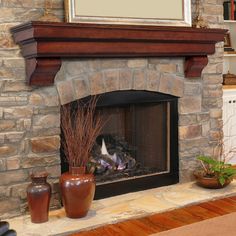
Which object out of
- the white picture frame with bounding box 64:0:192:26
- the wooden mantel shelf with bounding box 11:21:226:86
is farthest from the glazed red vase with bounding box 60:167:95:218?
the white picture frame with bounding box 64:0:192:26

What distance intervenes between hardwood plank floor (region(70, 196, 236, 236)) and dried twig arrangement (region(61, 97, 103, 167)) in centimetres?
50

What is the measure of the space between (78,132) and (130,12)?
1.00 meters

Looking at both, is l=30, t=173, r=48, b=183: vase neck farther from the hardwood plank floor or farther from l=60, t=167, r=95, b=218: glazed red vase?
the hardwood plank floor

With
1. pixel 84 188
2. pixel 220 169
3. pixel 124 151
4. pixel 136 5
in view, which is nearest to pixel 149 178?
pixel 124 151

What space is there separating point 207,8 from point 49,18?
1553mm

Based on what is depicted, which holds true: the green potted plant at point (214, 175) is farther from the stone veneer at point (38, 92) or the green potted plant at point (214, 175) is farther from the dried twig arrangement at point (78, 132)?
the dried twig arrangement at point (78, 132)

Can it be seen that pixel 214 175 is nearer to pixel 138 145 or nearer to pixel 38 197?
pixel 138 145

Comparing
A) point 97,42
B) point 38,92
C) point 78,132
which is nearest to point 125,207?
point 78,132

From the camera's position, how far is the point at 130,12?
3322mm

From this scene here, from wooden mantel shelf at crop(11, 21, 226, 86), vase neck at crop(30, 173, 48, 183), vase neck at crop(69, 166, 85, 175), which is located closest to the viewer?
wooden mantel shelf at crop(11, 21, 226, 86)

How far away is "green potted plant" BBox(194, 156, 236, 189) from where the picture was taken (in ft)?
11.9

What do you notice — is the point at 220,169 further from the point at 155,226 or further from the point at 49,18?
the point at 49,18

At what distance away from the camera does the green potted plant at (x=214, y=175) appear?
3.64m

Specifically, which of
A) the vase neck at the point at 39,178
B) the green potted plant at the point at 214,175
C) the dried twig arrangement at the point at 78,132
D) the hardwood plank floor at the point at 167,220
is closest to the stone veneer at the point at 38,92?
the dried twig arrangement at the point at 78,132
